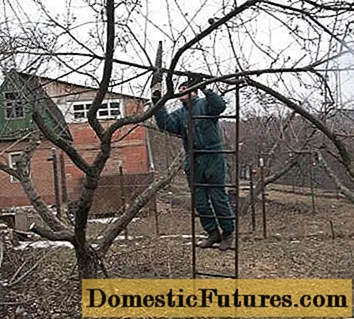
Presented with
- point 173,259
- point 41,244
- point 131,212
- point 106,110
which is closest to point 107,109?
point 106,110

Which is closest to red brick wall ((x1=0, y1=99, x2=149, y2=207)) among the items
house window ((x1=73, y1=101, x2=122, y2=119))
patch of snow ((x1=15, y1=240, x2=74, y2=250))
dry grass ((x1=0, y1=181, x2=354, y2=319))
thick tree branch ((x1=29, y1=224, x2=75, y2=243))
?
dry grass ((x1=0, y1=181, x2=354, y2=319))

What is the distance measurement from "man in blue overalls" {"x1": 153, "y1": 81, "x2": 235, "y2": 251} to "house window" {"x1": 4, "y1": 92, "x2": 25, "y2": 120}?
942 mm

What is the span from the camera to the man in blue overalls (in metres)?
3.58

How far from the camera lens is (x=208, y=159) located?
366cm

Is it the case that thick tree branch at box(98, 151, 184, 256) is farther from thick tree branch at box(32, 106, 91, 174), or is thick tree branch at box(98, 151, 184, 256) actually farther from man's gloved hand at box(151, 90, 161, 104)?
man's gloved hand at box(151, 90, 161, 104)

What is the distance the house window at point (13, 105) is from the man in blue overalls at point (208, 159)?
37.1 inches

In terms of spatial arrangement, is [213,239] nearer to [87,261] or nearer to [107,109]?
[87,261]

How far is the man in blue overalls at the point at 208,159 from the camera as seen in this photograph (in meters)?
3.58

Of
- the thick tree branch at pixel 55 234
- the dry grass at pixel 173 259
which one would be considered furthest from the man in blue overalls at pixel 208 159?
the dry grass at pixel 173 259

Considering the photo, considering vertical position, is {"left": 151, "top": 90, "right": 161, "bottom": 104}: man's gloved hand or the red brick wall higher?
{"left": 151, "top": 90, "right": 161, "bottom": 104}: man's gloved hand

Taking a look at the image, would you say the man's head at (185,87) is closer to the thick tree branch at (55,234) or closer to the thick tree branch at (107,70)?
the thick tree branch at (107,70)

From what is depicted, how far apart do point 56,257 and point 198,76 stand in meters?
3.87

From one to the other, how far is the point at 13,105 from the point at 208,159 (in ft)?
4.62

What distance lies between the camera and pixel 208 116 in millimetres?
3553
